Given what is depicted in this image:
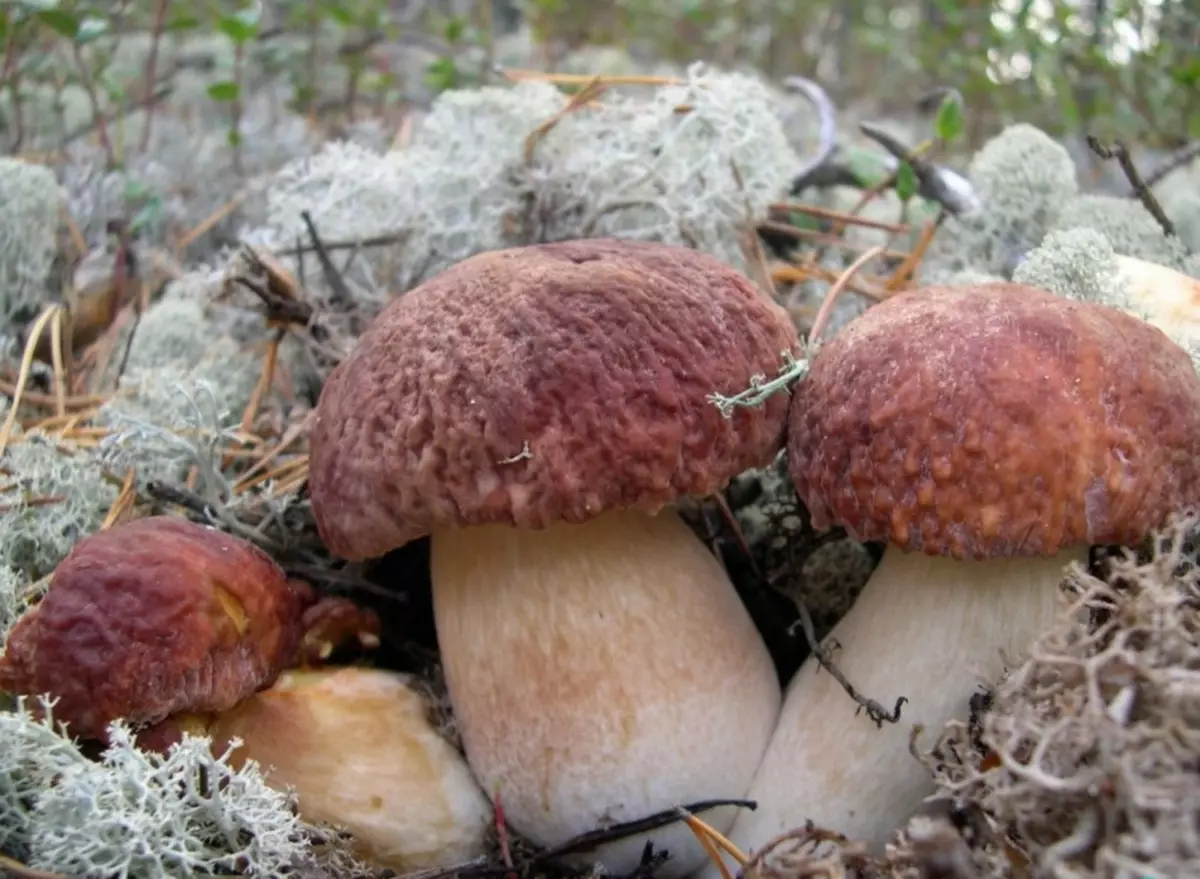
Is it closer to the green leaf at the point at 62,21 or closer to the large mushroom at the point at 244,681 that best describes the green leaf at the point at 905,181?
the large mushroom at the point at 244,681

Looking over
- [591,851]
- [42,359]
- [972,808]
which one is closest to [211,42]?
[42,359]

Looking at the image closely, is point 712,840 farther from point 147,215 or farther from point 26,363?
point 147,215

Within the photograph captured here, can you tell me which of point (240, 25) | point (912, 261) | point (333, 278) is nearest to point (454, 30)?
point (240, 25)

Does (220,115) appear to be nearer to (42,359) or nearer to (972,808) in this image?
(42,359)

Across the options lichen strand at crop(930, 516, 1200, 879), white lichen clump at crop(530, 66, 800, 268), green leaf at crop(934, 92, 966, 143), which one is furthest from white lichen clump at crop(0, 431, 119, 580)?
green leaf at crop(934, 92, 966, 143)

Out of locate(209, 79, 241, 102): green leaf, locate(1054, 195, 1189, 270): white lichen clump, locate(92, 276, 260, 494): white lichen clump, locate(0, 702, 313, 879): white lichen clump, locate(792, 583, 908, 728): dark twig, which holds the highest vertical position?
locate(209, 79, 241, 102): green leaf

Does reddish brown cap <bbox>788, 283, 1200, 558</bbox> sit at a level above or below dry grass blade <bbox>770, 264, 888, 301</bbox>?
above

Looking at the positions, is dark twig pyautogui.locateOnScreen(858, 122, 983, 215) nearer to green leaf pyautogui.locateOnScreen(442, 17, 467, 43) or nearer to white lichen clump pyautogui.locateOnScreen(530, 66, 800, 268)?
white lichen clump pyautogui.locateOnScreen(530, 66, 800, 268)
